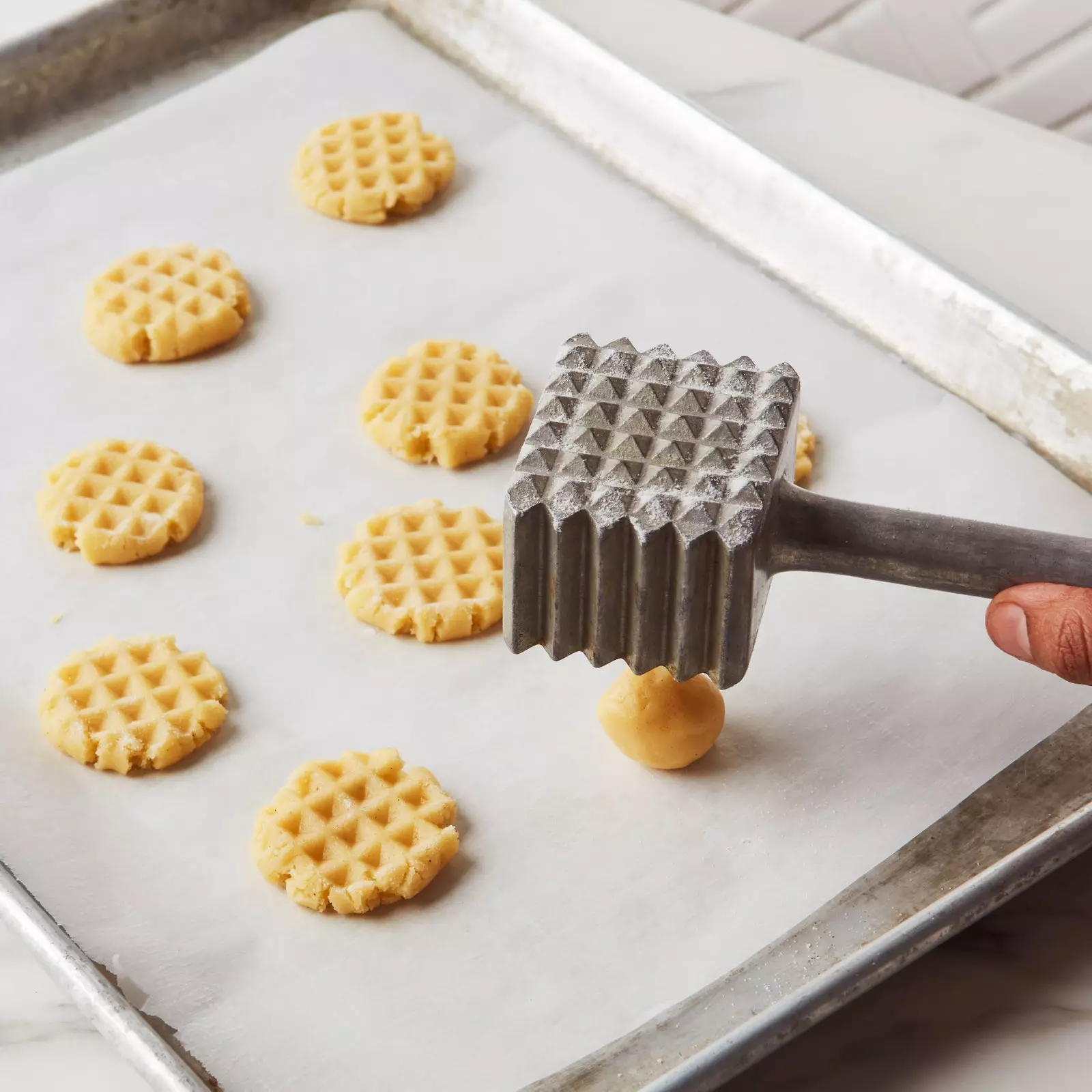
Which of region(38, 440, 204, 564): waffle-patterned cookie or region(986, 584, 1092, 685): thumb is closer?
region(986, 584, 1092, 685): thumb

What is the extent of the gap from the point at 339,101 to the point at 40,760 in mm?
1374

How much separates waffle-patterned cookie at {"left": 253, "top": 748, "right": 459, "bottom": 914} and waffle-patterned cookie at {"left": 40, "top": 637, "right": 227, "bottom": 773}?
136 millimetres

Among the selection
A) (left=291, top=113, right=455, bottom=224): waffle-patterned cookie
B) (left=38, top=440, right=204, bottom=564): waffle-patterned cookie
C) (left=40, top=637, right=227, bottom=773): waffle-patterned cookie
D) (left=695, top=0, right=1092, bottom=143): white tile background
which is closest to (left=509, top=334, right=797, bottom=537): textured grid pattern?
(left=40, top=637, right=227, bottom=773): waffle-patterned cookie

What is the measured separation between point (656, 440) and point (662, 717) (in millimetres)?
370

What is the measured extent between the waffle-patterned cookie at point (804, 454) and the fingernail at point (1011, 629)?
55 centimetres

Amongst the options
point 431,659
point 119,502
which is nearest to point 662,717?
point 431,659

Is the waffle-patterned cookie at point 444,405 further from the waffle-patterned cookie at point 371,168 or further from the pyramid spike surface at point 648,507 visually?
the pyramid spike surface at point 648,507

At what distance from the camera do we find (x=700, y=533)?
4.49ft

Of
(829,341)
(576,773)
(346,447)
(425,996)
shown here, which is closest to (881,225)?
(829,341)

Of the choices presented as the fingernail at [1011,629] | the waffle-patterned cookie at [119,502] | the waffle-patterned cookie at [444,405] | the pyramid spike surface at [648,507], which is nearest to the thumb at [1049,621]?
the fingernail at [1011,629]

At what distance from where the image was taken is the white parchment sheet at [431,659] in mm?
1547

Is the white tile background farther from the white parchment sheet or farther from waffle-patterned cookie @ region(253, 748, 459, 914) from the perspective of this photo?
waffle-patterned cookie @ region(253, 748, 459, 914)

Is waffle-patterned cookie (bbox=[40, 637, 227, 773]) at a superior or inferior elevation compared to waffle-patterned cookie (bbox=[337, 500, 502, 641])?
inferior

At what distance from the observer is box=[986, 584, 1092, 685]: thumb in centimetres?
146
